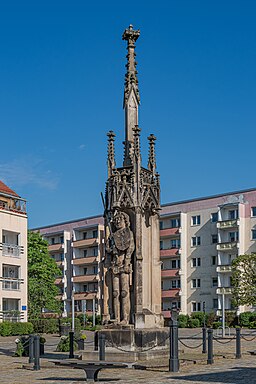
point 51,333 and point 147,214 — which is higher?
point 147,214

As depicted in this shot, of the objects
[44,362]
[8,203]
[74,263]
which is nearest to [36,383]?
[44,362]

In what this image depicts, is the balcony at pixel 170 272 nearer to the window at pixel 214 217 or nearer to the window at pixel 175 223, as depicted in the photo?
the window at pixel 175 223

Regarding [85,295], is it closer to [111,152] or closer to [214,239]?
[214,239]

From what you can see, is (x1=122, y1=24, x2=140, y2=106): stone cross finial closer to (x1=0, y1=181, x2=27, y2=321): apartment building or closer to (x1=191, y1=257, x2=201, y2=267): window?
(x1=0, y1=181, x2=27, y2=321): apartment building

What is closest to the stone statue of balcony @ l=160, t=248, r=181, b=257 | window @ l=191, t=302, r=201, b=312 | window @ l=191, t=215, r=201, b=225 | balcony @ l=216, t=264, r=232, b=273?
balcony @ l=216, t=264, r=232, b=273

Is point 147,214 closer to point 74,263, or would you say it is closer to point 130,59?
point 130,59

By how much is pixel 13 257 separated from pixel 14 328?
8.54 meters

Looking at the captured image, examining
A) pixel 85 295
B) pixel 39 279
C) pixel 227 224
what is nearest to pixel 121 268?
pixel 39 279

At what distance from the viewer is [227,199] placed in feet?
257

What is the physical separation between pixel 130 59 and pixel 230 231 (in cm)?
5506

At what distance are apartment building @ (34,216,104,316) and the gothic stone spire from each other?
204 ft

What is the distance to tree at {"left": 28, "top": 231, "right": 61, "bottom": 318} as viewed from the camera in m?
65.8

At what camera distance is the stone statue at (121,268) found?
22.6 metres

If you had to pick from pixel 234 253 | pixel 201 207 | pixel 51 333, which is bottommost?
pixel 51 333
